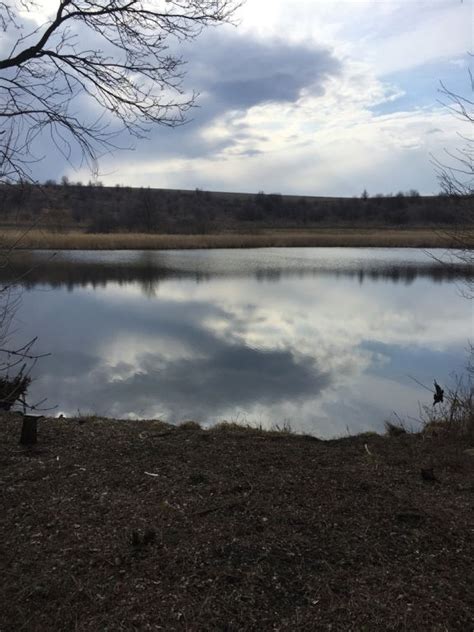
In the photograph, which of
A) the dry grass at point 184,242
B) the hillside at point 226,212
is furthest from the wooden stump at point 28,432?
the dry grass at point 184,242

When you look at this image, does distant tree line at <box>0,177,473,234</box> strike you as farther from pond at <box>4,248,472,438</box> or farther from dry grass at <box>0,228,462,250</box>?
pond at <box>4,248,472,438</box>

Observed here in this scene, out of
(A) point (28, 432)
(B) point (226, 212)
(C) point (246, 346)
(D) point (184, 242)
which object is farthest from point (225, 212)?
(A) point (28, 432)

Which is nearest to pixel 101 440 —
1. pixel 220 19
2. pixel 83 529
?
pixel 83 529

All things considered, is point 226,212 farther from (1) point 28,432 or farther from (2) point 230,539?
(2) point 230,539

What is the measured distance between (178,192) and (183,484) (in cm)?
11072

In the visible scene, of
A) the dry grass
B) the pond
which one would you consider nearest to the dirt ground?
the pond

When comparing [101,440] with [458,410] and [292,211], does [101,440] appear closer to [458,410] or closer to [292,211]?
[458,410]

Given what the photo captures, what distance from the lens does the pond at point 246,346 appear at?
7.98m

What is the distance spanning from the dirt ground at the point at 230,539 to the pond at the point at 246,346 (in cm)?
183

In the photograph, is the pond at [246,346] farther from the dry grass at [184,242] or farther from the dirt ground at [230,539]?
the dry grass at [184,242]

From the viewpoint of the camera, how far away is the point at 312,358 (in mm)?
10703

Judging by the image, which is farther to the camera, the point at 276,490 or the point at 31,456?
the point at 31,456

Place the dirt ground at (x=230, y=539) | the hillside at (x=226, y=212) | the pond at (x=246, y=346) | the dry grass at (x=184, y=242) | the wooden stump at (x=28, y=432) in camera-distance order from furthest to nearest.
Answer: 1. the hillside at (x=226, y=212)
2. the dry grass at (x=184, y=242)
3. the pond at (x=246, y=346)
4. the wooden stump at (x=28, y=432)
5. the dirt ground at (x=230, y=539)

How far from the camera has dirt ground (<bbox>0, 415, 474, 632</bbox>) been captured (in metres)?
2.32
